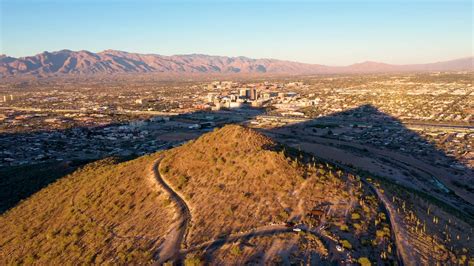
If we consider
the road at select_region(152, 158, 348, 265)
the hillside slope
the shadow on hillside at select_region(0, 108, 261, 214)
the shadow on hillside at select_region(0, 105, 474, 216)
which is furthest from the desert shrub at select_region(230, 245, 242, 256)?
the shadow on hillside at select_region(0, 105, 474, 216)

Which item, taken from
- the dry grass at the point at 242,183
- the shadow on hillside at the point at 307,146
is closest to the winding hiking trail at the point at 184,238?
the dry grass at the point at 242,183

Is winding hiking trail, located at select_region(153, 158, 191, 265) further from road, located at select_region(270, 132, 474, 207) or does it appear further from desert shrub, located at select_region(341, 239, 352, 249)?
road, located at select_region(270, 132, 474, 207)

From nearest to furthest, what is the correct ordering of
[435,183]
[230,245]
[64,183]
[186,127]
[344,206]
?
1. [230,245]
2. [344,206]
3. [64,183]
4. [435,183]
5. [186,127]

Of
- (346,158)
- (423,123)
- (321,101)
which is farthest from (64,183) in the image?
(321,101)

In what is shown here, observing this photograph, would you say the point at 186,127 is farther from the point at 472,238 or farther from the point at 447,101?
the point at 447,101

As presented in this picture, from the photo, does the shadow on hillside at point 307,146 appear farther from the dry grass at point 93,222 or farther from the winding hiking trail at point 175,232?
the winding hiking trail at point 175,232

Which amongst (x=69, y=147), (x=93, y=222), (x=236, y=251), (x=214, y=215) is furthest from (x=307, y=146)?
(x=236, y=251)

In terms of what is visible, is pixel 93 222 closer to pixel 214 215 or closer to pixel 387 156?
pixel 214 215
